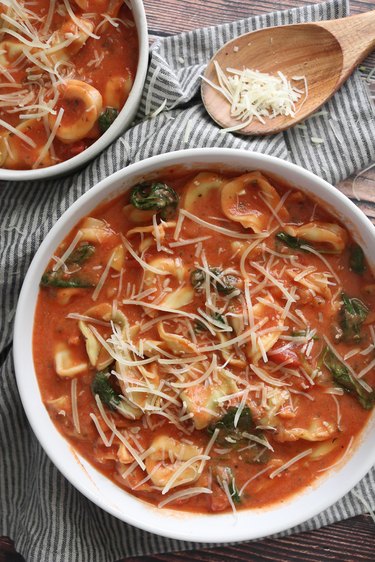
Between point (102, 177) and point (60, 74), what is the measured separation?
49 cm

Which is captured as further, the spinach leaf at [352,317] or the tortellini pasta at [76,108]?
the tortellini pasta at [76,108]

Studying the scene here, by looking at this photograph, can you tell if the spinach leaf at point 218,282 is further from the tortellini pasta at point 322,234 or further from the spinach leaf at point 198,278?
the tortellini pasta at point 322,234

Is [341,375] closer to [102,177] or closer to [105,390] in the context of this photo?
[105,390]

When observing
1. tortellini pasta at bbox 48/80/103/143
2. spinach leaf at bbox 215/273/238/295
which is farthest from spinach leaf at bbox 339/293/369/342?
tortellini pasta at bbox 48/80/103/143

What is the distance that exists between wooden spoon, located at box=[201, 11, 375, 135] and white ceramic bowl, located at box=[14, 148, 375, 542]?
0.42 metres

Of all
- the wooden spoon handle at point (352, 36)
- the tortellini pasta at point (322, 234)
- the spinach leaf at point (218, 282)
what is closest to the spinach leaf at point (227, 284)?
the spinach leaf at point (218, 282)

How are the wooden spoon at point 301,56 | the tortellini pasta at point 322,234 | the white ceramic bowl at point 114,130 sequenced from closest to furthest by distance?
the tortellini pasta at point 322,234, the white ceramic bowl at point 114,130, the wooden spoon at point 301,56

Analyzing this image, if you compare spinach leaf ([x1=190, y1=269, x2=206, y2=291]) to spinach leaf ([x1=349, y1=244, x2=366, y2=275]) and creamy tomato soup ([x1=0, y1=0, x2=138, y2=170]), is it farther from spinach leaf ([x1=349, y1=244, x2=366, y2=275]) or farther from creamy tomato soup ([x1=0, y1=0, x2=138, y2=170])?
creamy tomato soup ([x1=0, y1=0, x2=138, y2=170])

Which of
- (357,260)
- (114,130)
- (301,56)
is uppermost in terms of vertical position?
(301,56)

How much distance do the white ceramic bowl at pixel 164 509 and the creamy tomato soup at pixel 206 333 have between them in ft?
0.19

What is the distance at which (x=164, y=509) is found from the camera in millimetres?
3066

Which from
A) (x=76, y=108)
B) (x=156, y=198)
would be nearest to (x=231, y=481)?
(x=156, y=198)

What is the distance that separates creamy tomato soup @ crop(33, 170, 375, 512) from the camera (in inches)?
114

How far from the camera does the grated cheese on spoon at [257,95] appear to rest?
10.2 feet
